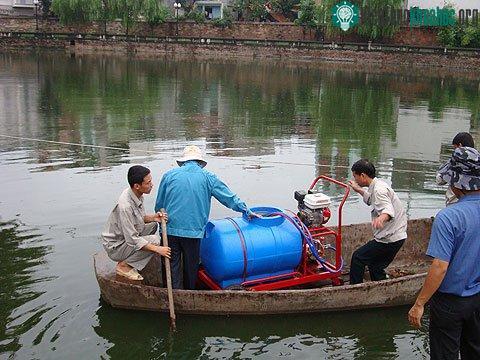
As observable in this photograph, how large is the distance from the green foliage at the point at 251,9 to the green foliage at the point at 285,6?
44.3 inches

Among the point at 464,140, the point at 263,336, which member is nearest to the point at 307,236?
the point at 263,336

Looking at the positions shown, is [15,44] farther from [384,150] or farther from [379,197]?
[379,197]

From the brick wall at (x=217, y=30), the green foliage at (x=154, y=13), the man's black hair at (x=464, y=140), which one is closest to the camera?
the man's black hair at (x=464, y=140)

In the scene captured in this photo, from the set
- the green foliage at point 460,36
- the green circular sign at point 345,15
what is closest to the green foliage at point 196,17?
the green circular sign at point 345,15

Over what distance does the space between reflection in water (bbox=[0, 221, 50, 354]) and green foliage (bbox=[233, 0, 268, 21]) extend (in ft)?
168

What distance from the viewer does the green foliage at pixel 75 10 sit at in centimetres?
5234

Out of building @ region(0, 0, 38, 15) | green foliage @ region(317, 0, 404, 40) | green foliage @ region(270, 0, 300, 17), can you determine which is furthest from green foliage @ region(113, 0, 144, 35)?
green foliage @ region(317, 0, 404, 40)

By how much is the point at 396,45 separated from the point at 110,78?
25455 mm

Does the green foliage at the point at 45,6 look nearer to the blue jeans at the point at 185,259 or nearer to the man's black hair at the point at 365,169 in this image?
the blue jeans at the point at 185,259

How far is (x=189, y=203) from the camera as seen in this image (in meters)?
6.25

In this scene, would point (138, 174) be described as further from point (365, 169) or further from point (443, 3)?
point (443, 3)

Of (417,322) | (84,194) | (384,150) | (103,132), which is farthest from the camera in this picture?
(103,132)

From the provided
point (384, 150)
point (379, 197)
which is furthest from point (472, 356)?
point (384, 150)

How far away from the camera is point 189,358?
19.4 feet
